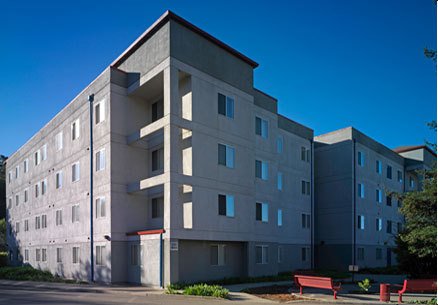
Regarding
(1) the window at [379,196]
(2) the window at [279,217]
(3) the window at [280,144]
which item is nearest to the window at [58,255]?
(2) the window at [279,217]

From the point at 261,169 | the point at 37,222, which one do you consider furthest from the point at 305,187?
the point at 37,222

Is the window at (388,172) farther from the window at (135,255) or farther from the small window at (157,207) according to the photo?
the window at (135,255)

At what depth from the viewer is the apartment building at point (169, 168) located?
21.4 metres

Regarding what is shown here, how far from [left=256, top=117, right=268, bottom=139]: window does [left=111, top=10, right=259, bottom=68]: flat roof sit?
364 centimetres

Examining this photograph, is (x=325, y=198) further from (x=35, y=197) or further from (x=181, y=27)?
(x=35, y=197)

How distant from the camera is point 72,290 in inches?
781

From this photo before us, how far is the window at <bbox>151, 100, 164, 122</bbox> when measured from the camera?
2500 cm

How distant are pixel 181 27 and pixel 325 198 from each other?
2216 cm

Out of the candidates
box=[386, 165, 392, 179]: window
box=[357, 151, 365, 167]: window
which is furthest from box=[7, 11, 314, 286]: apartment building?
box=[386, 165, 392, 179]: window

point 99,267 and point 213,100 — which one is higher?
point 213,100

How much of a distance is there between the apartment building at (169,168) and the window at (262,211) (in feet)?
0.22

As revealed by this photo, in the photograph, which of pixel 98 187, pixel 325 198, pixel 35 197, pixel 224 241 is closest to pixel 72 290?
pixel 98 187

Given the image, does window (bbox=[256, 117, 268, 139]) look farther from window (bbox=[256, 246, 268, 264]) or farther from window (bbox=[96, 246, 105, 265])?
window (bbox=[96, 246, 105, 265])

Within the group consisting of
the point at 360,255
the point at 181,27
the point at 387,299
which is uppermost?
the point at 181,27
